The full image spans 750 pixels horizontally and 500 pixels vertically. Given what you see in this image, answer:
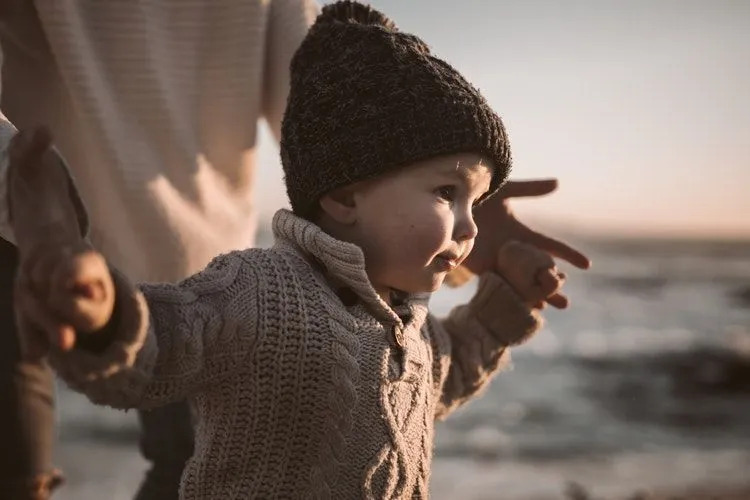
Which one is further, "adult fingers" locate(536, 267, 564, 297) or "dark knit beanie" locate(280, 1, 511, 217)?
"adult fingers" locate(536, 267, 564, 297)

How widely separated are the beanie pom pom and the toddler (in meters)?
0.05

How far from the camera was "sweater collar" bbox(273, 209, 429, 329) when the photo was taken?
1.66 meters

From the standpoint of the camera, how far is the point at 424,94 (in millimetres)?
1696

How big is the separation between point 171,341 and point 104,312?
0.72ft

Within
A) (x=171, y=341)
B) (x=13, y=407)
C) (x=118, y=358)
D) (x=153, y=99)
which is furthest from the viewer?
(x=153, y=99)

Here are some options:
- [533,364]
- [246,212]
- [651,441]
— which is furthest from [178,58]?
[533,364]

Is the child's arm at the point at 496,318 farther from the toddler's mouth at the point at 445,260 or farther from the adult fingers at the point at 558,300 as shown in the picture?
the toddler's mouth at the point at 445,260

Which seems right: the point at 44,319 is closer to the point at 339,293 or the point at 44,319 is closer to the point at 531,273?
the point at 339,293

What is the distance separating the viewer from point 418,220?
168cm

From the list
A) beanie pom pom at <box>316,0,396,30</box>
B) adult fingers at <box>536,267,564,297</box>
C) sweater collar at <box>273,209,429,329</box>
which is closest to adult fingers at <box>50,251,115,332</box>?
sweater collar at <box>273,209,429,329</box>

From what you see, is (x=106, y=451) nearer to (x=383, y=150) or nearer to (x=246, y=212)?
(x=246, y=212)

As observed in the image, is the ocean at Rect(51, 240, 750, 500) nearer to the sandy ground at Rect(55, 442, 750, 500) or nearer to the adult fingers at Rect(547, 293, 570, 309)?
the sandy ground at Rect(55, 442, 750, 500)

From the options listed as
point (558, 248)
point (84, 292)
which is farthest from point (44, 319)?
point (558, 248)

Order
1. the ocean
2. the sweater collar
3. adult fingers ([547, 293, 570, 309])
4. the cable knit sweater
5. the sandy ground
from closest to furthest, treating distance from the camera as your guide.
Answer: the cable knit sweater < the sweater collar < adult fingers ([547, 293, 570, 309]) < the sandy ground < the ocean
